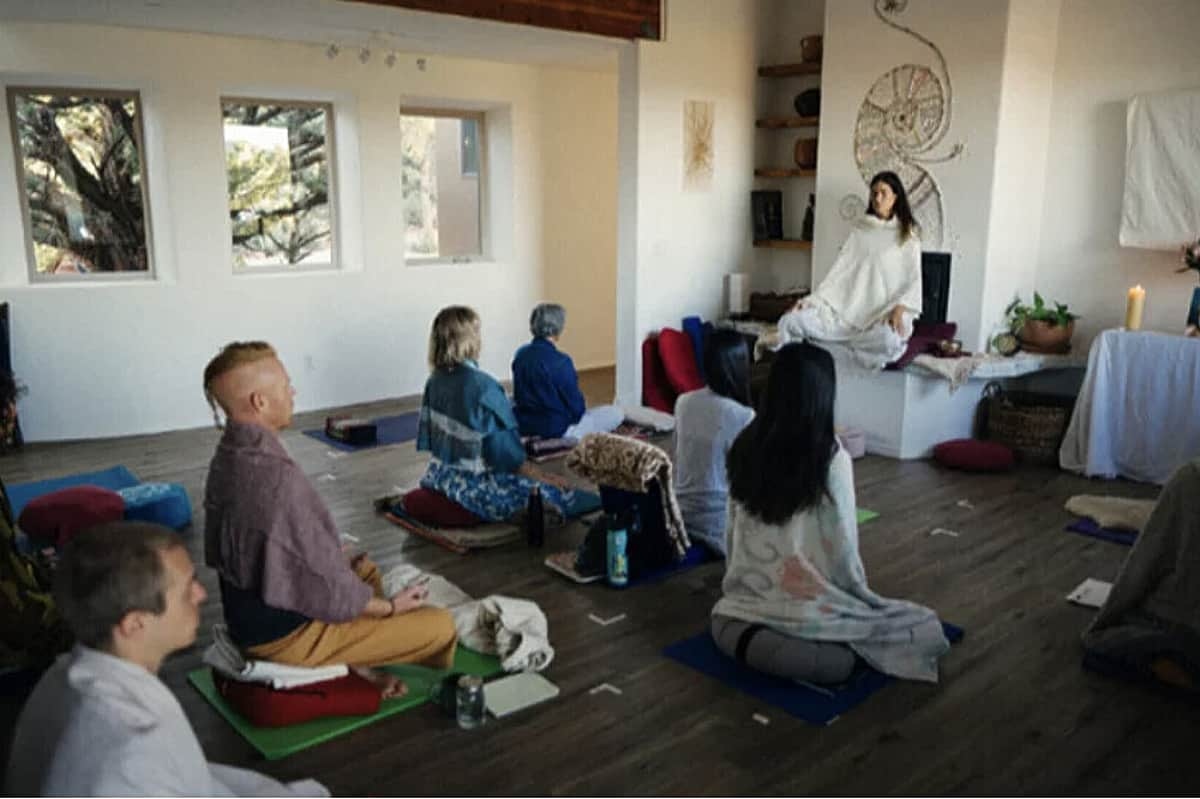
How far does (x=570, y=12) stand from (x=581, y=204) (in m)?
2.46

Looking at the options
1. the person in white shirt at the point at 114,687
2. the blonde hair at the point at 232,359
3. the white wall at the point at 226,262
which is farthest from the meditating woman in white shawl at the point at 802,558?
the white wall at the point at 226,262

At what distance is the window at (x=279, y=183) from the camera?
662 cm

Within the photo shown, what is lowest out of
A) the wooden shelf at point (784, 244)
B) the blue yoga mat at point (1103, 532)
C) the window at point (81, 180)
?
the blue yoga mat at point (1103, 532)

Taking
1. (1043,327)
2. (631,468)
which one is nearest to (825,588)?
(631,468)

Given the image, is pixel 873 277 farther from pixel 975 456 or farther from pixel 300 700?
pixel 300 700

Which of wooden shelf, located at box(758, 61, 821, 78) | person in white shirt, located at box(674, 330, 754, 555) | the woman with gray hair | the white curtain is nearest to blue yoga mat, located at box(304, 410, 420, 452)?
the woman with gray hair

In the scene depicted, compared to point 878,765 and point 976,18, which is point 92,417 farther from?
point 976,18

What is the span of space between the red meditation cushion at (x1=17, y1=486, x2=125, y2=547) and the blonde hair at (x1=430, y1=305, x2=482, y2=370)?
1481 millimetres

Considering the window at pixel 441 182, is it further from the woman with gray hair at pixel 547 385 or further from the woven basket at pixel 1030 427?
the woven basket at pixel 1030 427

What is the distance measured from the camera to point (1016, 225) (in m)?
5.79

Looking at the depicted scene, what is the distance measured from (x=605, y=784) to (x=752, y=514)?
89cm

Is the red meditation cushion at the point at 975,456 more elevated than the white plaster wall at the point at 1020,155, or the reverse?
the white plaster wall at the point at 1020,155

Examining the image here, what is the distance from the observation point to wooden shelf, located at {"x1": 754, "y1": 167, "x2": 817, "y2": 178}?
6719 mm

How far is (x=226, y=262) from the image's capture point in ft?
21.0
